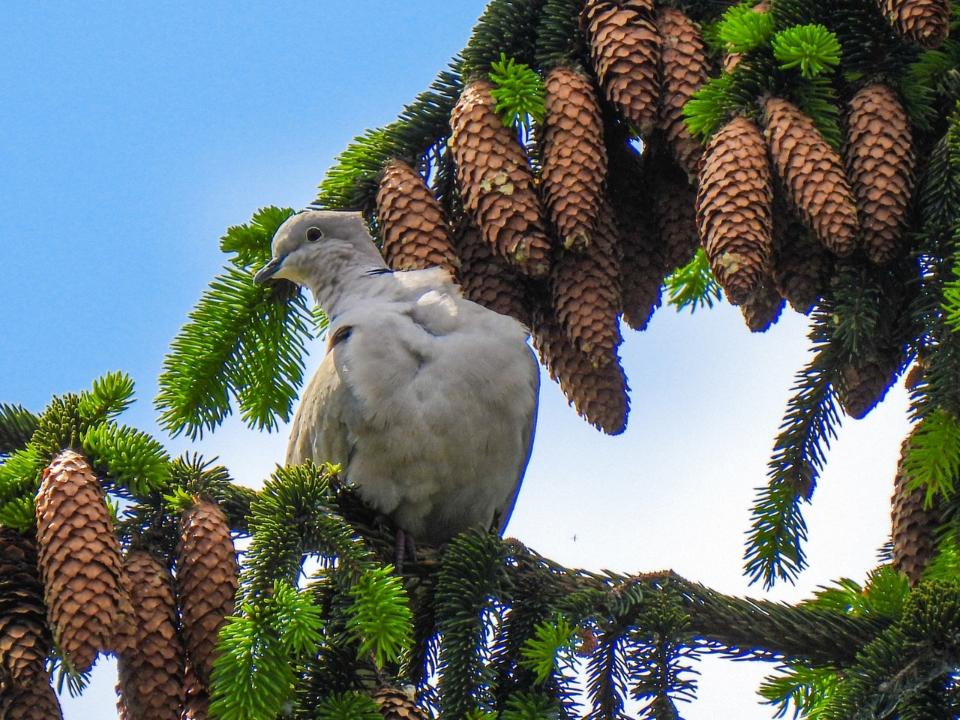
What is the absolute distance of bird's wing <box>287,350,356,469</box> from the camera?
393cm

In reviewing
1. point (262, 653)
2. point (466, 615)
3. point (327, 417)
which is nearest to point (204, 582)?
point (262, 653)

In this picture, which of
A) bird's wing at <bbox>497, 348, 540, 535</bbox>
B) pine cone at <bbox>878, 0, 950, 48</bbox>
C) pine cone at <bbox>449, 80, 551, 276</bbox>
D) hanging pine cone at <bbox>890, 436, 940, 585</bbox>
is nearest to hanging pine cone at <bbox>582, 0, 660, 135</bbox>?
pine cone at <bbox>449, 80, 551, 276</bbox>

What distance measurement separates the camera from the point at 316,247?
4.27 m

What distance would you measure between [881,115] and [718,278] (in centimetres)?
65

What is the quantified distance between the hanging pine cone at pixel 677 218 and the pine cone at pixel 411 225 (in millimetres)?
560

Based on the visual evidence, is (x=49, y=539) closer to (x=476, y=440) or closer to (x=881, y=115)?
(x=476, y=440)

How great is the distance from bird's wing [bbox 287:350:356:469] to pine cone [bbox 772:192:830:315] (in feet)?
3.83

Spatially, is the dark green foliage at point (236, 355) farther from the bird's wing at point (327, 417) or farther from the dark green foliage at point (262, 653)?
the dark green foliage at point (262, 653)

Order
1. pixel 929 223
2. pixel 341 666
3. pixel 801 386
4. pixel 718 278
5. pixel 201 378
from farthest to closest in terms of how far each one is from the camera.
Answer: pixel 201 378
pixel 801 386
pixel 929 223
pixel 718 278
pixel 341 666

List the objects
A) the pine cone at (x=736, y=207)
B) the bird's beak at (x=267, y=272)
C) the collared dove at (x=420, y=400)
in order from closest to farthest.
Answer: the pine cone at (x=736, y=207) → the collared dove at (x=420, y=400) → the bird's beak at (x=267, y=272)

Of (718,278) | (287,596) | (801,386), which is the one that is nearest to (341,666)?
(287,596)

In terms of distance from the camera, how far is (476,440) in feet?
13.2

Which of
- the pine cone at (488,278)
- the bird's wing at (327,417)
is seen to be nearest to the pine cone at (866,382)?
the pine cone at (488,278)

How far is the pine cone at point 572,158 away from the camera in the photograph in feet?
11.5
